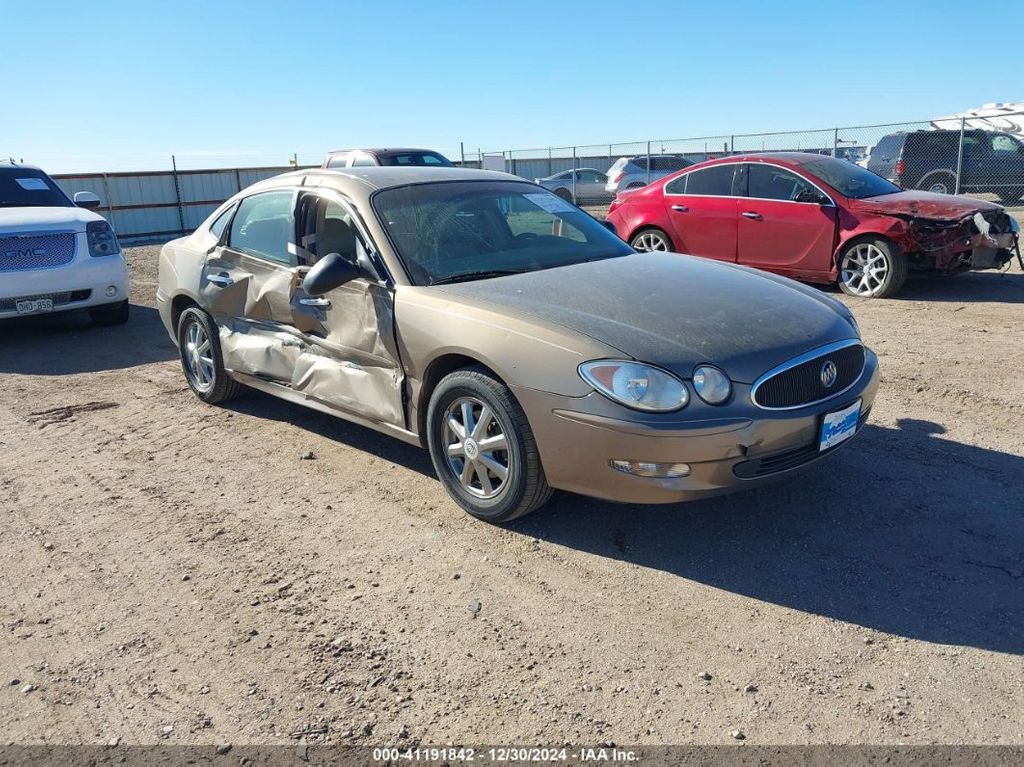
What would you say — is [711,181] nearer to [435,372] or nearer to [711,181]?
[711,181]

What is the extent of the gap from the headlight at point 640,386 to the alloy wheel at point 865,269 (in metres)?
6.69

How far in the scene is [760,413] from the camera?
138 inches

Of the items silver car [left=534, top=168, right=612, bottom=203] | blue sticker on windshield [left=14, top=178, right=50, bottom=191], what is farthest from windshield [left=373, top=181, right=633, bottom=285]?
silver car [left=534, top=168, right=612, bottom=203]

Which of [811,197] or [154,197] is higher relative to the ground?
[154,197]

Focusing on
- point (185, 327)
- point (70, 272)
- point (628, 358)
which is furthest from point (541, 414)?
point (70, 272)

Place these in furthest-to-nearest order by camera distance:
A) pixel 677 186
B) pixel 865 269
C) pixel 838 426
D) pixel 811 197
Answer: pixel 677 186, pixel 811 197, pixel 865 269, pixel 838 426

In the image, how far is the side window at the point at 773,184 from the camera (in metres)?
9.68

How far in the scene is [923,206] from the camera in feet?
29.8

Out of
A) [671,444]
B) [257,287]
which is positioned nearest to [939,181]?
[257,287]

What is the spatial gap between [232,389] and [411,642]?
3482 millimetres

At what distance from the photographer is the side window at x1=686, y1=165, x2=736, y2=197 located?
1024 centimetres

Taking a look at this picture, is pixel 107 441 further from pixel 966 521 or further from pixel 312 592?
pixel 966 521

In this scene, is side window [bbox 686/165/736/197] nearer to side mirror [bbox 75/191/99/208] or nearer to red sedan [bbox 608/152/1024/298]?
red sedan [bbox 608/152/1024/298]

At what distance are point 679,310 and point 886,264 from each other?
6.18 m
